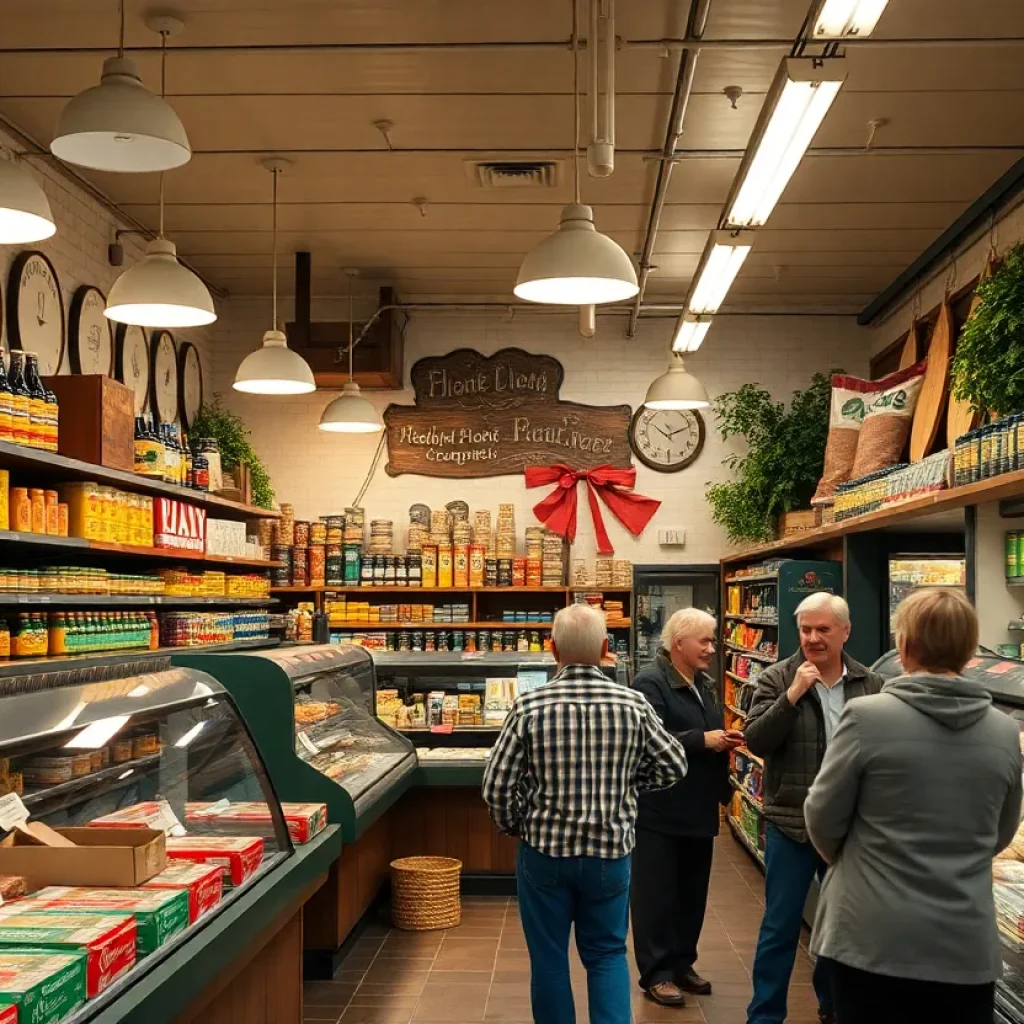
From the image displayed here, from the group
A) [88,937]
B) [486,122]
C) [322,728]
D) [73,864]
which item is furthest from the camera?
[486,122]

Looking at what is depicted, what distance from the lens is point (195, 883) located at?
324cm

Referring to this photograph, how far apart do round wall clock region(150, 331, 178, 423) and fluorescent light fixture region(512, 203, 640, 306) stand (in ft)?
18.7

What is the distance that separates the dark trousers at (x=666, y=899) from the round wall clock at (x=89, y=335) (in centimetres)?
511

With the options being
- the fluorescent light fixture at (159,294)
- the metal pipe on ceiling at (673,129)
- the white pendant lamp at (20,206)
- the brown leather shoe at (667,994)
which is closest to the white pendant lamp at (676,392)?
the metal pipe on ceiling at (673,129)

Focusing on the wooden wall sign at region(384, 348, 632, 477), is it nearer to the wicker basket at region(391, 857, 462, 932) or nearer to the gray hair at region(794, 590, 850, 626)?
the wicker basket at region(391, 857, 462, 932)

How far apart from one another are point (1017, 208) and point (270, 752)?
232 inches

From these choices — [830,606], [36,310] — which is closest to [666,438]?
[36,310]

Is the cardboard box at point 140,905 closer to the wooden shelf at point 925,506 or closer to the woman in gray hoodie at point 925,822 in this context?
the woman in gray hoodie at point 925,822

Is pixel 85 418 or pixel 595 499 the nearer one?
pixel 85 418

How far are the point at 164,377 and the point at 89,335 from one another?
5.80 feet

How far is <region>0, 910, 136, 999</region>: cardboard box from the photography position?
104 inches

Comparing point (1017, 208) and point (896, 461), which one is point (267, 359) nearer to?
point (896, 461)

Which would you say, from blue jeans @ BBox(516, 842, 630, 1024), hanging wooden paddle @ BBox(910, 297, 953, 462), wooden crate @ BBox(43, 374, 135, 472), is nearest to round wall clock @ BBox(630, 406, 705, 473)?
hanging wooden paddle @ BBox(910, 297, 953, 462)

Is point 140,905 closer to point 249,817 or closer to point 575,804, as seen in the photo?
point 249,817
